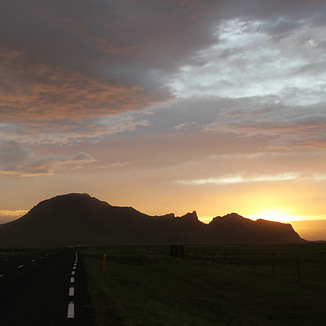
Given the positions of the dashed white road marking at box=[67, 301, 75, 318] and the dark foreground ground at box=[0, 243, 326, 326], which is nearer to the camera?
the dashed white road marking at box=[67, 301, 75, 318]

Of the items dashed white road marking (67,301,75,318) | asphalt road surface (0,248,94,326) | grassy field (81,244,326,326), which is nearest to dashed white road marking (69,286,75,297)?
asphalt road surface (0,248,94,326)

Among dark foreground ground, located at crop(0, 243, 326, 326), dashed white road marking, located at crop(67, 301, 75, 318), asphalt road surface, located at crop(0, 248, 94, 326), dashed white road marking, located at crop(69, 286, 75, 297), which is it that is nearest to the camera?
asphalt road surface, located at crop(0, 248, 94, 326)

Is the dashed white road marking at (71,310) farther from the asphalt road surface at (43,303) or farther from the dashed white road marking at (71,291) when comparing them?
the dashed white road marking at (71,291)

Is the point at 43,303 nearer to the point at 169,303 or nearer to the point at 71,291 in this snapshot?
the point at 71,291

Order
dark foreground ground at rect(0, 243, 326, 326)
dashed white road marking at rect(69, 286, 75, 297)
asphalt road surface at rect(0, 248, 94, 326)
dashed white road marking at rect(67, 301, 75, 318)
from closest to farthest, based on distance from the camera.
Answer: asphalt road surface at rect(0, 248, 94, 326), dashed white road marking at rect(67, 301, 75, 318), dark foreground ground at rect(0, 243, 326, 326), dashed white road marking at rect(69, 286, 75, 297)

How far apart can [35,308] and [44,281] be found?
8.12 m

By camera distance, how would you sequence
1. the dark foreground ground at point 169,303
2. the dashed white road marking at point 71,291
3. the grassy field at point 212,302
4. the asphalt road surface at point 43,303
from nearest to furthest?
the asphalt road surface at point 43,303 < the dark foreground ground at point 169,303 < the grassy field at point 212,302 < the dashed white road marking at point 71,291

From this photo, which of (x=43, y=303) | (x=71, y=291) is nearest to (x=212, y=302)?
(x=71, y=291)

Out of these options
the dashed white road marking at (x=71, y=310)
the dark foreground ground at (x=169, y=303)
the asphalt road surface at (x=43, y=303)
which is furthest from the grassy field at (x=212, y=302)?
the dashed white road marking at (x=71, y=310)

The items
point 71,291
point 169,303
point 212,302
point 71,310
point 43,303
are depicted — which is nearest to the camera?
point 71,310

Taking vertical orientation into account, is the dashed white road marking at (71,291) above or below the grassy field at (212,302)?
above

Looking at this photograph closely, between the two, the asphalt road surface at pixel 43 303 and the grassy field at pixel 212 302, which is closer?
the asphalt road surface at pixel 43 303

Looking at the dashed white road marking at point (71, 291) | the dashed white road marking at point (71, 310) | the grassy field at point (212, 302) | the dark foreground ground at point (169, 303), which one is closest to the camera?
the dashed white road marking at point (71, 310)

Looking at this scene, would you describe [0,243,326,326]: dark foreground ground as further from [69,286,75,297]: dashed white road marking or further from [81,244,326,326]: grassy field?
[69,286,75,297]: dashed white road marking
